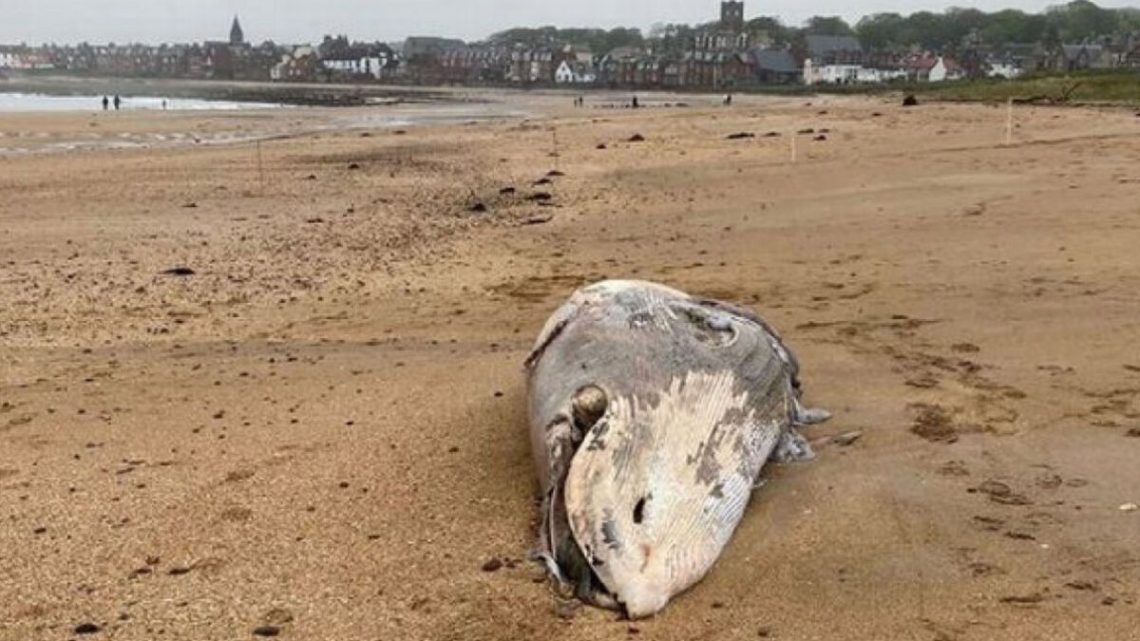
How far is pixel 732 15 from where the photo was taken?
7530 inches

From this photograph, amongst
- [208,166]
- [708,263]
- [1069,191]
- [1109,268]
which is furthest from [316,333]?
[208,166]

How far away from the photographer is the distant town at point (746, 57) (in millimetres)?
130250

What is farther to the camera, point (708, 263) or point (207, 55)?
point (207, 55)

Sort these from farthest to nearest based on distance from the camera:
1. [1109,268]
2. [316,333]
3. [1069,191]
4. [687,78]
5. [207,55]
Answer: [207,55]
[687,78]
[1069,191]
[1109,268]
[316,333]

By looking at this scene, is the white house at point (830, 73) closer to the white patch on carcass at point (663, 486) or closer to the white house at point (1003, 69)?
the white house at point (1003, 69)

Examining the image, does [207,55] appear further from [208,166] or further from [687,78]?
[208,166]

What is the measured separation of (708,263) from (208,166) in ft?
54.2

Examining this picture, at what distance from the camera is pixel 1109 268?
10.7 m

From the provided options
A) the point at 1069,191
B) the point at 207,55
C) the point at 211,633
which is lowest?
the point at 211,633

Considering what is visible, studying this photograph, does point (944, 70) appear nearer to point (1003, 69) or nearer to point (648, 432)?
point (1003, 69)

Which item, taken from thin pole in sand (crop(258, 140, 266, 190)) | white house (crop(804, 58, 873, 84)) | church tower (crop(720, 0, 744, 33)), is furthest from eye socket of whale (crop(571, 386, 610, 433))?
church tower (crop(720, 0, 744, 33))

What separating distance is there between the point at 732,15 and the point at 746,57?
60707mm

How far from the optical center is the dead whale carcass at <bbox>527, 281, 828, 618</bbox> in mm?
4609

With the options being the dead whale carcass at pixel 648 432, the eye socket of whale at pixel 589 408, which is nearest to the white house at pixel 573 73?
the dead whale carcass at pixel 648 432
